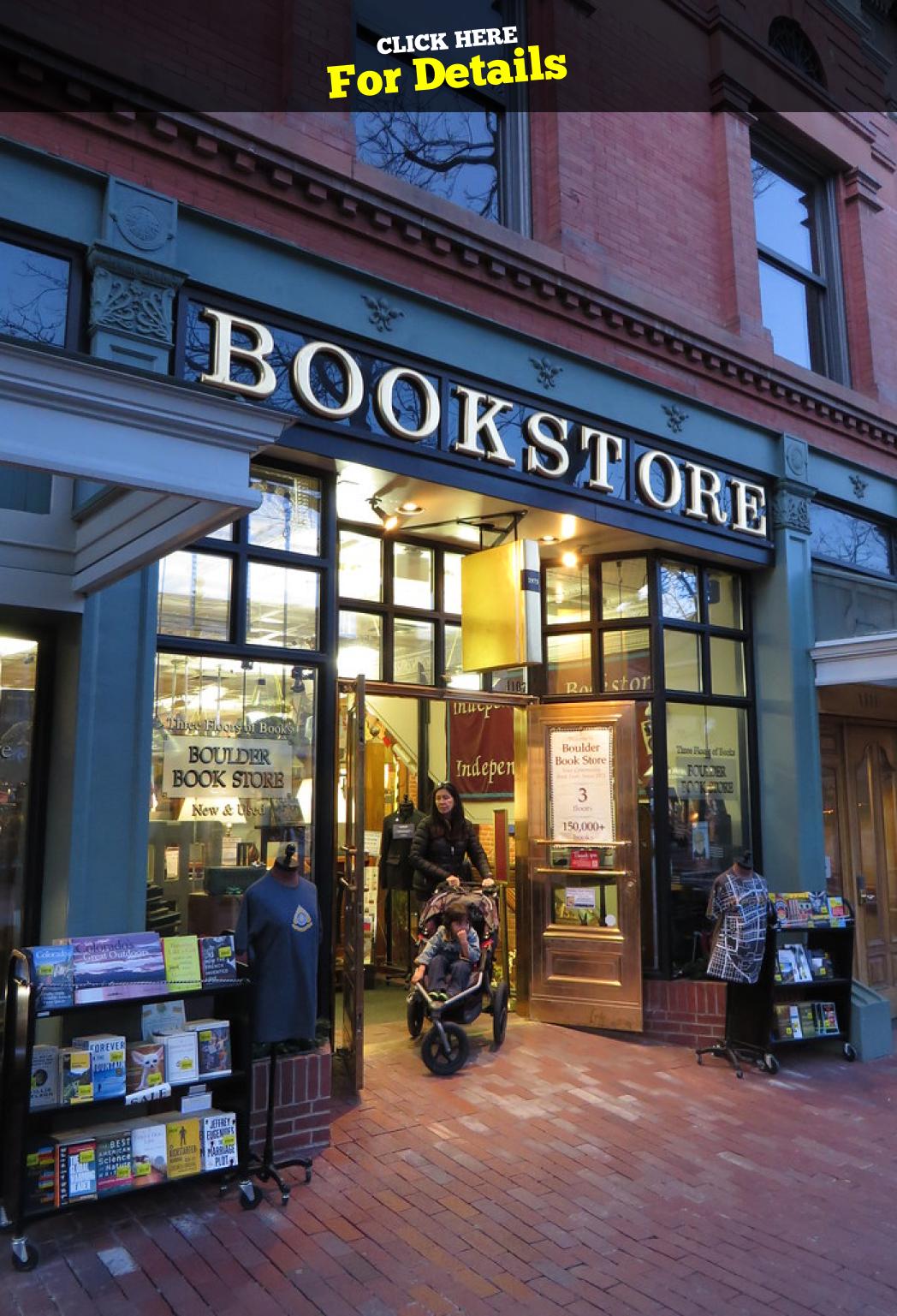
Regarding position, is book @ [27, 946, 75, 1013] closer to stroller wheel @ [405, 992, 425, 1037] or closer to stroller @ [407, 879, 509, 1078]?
stroller @ [407, 879, 509, 1078]

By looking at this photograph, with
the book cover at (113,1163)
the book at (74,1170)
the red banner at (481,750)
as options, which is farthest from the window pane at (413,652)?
the book at (74,1170)

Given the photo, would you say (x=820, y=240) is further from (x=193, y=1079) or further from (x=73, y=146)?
(x=193, y=1079)

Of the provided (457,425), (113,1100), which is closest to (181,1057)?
(113,1100)

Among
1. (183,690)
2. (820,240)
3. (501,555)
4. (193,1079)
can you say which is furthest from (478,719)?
(820,240)

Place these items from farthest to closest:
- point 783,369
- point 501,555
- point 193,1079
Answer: point 783,369 < point 501,555 < point 193,1079

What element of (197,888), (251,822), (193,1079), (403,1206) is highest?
(251,822)

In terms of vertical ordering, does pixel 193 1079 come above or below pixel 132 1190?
above

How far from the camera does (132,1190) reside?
14.7ft

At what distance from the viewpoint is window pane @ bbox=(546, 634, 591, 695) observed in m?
9.13

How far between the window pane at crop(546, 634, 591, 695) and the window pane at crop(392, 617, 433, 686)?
3.96 feet

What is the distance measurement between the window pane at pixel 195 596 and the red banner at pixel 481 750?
12.8ft

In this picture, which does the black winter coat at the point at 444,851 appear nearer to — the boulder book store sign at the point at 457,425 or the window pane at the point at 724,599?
the boulder book store sign at the point at 457,425

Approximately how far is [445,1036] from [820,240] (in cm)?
997

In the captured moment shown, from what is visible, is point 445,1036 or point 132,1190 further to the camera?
point 445,1036
